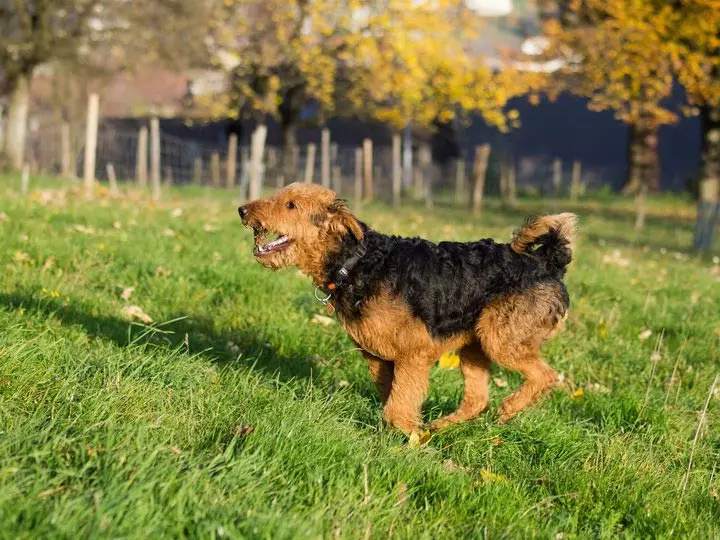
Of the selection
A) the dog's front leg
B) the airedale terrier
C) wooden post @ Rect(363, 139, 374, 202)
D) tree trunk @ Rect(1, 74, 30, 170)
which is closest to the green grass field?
the dog's front leg

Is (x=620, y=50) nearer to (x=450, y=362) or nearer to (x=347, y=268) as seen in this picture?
(x=450, y=362)

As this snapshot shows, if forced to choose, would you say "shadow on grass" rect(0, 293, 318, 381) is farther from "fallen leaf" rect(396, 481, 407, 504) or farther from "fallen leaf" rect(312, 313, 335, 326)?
"fallen leaf" rect(396, 481, 407, 504)

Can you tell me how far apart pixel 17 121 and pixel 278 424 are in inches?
1106

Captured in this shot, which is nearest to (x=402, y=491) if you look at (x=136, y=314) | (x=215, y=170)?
(x=136, y=314)

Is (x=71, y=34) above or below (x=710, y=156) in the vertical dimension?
above

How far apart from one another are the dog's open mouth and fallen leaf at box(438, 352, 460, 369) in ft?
6.43

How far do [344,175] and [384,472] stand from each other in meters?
33.9

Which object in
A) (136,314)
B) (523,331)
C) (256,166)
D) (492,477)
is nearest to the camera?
(492,477)

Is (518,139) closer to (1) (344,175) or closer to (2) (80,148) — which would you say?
(1) (344,175)

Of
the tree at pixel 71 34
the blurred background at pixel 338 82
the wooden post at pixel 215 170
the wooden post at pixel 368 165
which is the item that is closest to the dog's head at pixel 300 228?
the blurred background at pixel 338 82

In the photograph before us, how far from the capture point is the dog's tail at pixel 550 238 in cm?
515

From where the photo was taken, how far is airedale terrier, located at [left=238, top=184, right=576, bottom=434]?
15.6ft

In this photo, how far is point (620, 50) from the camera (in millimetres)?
25312

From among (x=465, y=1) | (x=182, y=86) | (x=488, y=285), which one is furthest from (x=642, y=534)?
(x=182, y=86)
